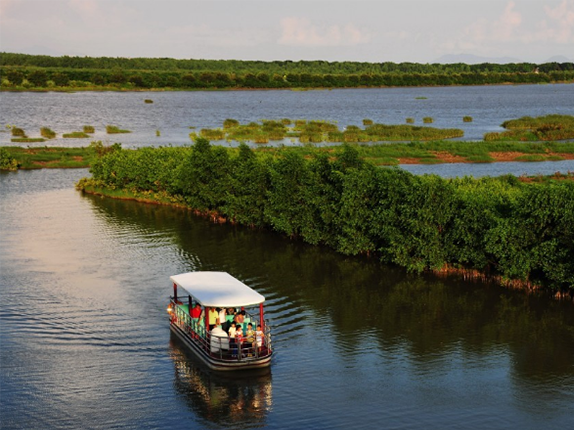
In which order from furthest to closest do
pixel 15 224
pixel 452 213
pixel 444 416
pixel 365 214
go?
1. pixel 15 224
2. pixel 365 214
3. pixel 452 213
4. pixel 444 416

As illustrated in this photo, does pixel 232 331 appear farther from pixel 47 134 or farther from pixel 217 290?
pixel 47 134

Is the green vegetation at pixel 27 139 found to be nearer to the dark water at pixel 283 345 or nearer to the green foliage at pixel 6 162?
the green foliage at pixel 6 162

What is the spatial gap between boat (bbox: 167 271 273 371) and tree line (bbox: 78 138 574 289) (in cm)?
1834

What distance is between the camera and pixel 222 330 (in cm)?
3653

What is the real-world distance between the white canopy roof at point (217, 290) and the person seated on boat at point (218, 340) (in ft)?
3.79

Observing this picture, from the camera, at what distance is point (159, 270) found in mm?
55000

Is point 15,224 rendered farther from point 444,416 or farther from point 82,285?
point 444,416

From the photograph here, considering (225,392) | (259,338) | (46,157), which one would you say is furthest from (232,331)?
(46,157)

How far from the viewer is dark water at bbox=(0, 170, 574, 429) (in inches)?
1296

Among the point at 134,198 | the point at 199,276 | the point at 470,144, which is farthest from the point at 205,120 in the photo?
the point at 199,276

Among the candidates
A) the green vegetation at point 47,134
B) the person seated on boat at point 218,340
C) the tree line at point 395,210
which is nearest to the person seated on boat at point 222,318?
the person seated on boat at point 218,340

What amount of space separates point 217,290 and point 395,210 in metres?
20.7

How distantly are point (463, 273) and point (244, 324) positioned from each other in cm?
2215

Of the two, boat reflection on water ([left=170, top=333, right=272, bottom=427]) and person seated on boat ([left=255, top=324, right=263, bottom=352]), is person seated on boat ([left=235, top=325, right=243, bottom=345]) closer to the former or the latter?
person seated on boat ([left=255, top=324, right=263, bottom=352])
